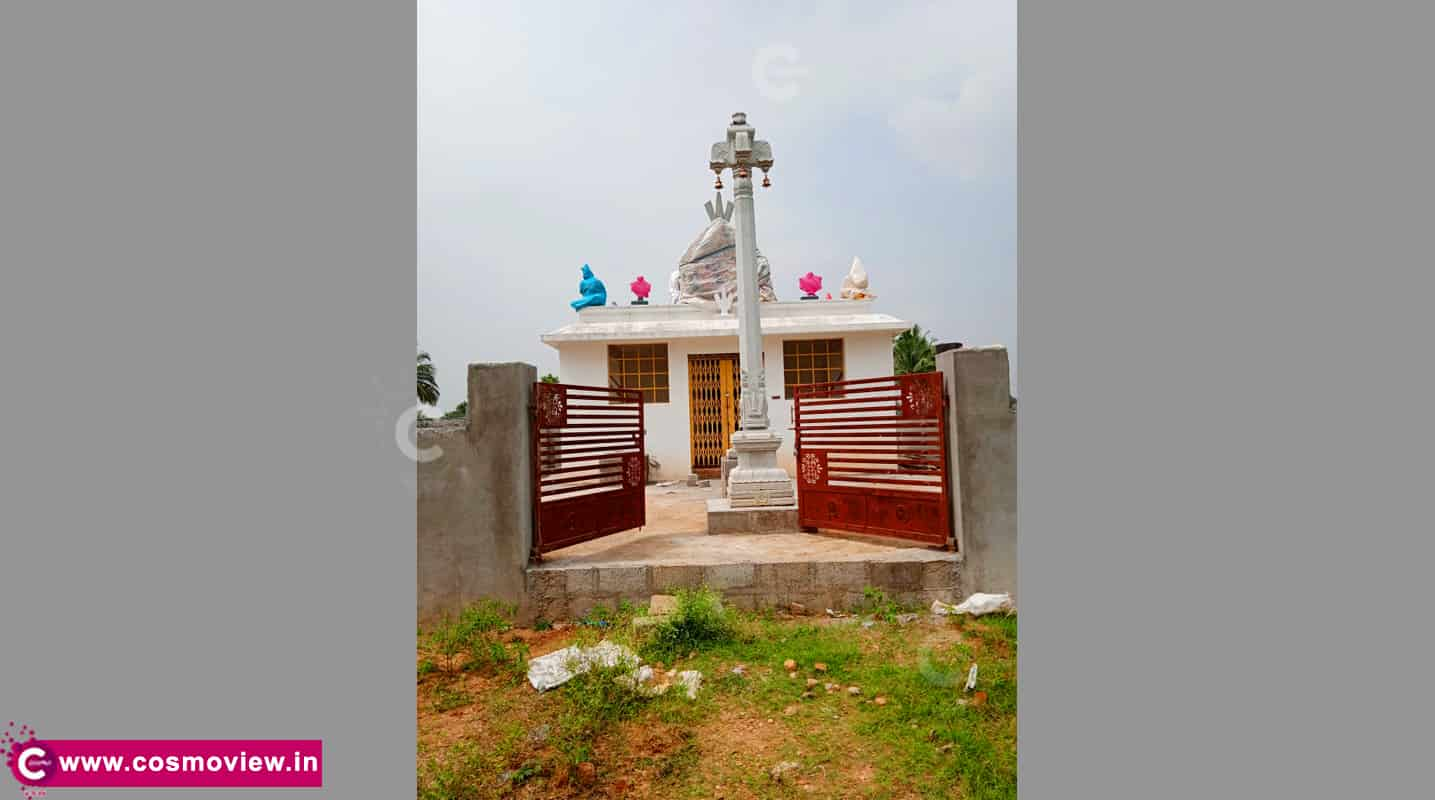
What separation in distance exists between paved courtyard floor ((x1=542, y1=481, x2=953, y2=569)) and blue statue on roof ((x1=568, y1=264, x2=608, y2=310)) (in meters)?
7.25

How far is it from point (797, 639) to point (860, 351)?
9245mm

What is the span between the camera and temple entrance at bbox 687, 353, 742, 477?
502 inches

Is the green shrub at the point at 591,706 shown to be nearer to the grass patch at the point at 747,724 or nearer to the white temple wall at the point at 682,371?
the grass patch at the point at 747,724

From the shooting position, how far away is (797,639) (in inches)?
170

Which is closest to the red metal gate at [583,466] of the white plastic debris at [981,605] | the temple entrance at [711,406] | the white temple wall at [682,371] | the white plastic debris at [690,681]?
the white plastic debris at [690,681]

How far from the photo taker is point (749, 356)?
772cm

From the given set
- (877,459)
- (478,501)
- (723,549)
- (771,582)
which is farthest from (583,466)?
(877,459)

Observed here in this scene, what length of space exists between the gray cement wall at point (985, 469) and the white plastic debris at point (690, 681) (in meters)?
2.50

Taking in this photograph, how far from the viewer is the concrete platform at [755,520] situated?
6.68 m

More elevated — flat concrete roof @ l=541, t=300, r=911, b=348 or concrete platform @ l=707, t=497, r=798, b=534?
flat concrete roof @ l=541, t=300, r=911, b=348

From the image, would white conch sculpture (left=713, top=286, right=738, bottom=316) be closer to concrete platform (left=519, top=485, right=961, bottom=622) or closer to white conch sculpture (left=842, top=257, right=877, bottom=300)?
white conch sculpture (left=842, top=257, right=877, bottom=300)

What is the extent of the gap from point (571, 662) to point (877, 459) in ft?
11.3

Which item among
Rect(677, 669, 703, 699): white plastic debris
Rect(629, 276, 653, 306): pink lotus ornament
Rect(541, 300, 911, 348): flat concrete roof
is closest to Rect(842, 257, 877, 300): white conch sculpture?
Rect(541, 300, 911, 348): flat concrete roof

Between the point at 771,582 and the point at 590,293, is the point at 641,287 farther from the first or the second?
the point at 771,582
